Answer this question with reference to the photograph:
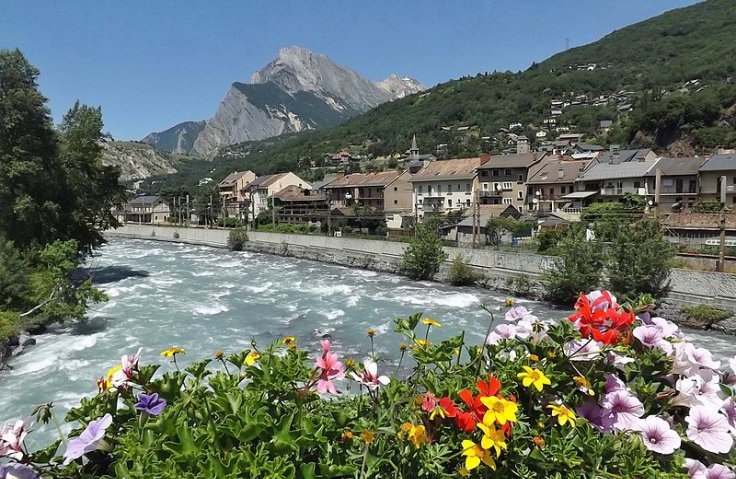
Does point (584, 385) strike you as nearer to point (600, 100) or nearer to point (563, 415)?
point (563, 415)

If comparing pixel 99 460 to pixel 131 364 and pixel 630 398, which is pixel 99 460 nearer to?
pixel 131 364

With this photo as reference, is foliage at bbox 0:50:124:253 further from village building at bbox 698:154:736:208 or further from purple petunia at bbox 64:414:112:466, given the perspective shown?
village building at bbox 698:154:736:208

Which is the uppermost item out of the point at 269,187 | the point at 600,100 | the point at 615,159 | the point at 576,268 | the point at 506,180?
the point at 600,100

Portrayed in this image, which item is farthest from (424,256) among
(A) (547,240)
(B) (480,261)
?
(A) (547,240)

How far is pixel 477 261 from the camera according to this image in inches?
1095

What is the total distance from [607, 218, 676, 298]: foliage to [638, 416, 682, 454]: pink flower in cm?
1987

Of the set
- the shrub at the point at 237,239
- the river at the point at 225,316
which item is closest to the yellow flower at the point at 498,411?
the river at the point at 225,316

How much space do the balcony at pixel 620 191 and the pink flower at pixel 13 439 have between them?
49577 mm

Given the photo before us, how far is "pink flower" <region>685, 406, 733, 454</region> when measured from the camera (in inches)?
73.4

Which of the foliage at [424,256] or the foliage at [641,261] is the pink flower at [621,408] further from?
the foliage at [424,256]

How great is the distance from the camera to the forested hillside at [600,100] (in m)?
71.2

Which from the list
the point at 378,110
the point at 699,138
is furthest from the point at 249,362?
the point at 378,110

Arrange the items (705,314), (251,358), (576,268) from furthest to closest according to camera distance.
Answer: (576,268) < (705,314) < (251,358)

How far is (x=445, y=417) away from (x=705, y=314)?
19.9 metres
